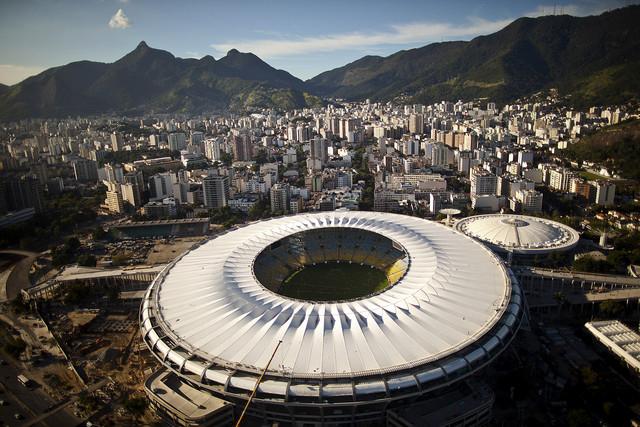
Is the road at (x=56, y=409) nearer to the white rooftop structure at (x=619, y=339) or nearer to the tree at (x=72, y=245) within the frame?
the tree at (x=72, y=245)

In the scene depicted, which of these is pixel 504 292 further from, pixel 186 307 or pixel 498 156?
pixel 498 156

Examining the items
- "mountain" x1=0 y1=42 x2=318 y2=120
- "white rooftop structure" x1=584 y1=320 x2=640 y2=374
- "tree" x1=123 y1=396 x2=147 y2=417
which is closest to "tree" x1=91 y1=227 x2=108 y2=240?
"tree" x1=123 y1=396 x2=147 y2=417

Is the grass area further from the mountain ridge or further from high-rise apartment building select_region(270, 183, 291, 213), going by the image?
the mountain ridge

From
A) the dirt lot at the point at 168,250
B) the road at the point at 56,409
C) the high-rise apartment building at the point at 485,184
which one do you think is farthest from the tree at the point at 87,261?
Result: the high-rise apartment building at the point at 485,184

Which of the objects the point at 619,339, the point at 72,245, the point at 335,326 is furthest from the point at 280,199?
the point at 619,339

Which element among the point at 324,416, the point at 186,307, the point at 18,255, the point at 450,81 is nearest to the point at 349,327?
the point at 324,416

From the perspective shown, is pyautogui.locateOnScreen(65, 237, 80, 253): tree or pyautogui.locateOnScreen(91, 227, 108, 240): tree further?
pyautogui.locateOnScreen(91, 227, 108, 240): tree

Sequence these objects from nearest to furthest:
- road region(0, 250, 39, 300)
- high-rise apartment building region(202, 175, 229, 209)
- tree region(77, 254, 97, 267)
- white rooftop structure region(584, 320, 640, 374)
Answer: white rooftop structure region(584, 320, 640, 374), road region(0, 250, 39, 300), tree region(77, 254, 97, 267), high-rise apartment building region(202, 175, 229, 209)
